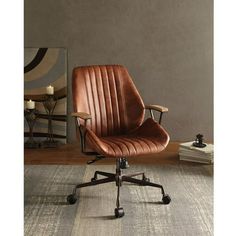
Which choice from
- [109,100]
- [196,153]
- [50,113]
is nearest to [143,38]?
[50,113]

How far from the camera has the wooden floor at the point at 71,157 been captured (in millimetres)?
3842

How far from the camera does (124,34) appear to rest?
4.47 metres

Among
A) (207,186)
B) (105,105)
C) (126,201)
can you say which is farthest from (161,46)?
(126,201)

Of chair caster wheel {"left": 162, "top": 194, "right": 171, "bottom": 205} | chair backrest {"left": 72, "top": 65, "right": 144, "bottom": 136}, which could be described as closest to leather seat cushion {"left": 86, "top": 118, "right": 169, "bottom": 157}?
chair backrest {"left": 72, "top": 65, "right": 144, "bottom": 136}

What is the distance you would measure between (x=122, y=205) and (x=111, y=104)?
79 centimetres

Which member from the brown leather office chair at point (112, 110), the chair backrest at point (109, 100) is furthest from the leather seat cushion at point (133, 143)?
the chair backrest at point (109, 100)

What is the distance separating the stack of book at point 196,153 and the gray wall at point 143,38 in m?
0.84

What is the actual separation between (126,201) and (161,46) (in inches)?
83.8

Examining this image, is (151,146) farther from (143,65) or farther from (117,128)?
(143,65)

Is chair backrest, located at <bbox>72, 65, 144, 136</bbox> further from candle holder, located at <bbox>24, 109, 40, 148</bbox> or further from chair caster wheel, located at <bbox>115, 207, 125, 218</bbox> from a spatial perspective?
candle holder, located at <bbox>24, 109, 40, 148</bbox>

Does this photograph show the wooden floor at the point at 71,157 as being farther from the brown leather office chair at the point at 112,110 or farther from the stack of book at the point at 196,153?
the brown leather office chair at the point at 112,110

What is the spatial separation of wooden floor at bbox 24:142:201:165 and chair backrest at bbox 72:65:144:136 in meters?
0.73

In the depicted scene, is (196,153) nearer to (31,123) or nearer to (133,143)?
(133,143)

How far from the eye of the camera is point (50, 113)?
14.8 ft
